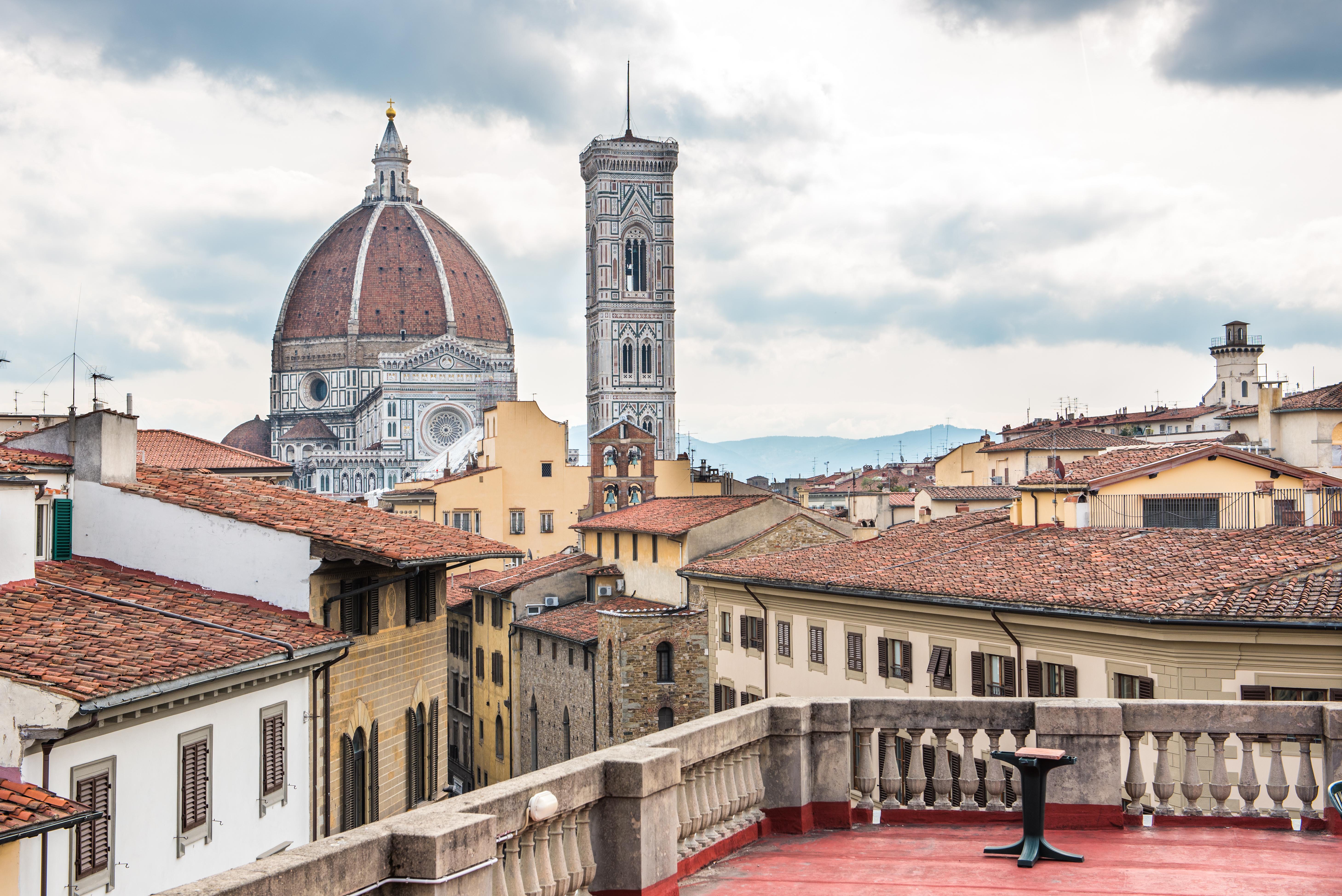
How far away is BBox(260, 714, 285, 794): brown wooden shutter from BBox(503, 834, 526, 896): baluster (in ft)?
37.3

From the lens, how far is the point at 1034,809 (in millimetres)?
8234

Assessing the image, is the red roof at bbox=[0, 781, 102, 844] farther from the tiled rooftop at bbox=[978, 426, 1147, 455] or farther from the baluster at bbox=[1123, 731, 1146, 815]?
the tiled rooftop at bbox=[978, 426, 1147, 455]

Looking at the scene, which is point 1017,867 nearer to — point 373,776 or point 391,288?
point 373,776

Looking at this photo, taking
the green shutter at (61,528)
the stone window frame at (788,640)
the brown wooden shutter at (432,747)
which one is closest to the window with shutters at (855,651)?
the stone window frame at (788,640)

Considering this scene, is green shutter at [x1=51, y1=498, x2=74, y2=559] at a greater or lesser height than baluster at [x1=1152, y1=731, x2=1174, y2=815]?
greater

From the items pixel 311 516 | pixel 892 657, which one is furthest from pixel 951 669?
pixel 311 516

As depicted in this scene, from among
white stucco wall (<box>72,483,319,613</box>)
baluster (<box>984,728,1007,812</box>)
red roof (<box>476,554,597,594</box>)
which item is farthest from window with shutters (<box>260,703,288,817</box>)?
red roof (<box>476,554,597,594</box>)

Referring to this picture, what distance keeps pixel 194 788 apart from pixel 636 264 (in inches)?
4801

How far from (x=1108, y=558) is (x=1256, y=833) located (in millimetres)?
15749

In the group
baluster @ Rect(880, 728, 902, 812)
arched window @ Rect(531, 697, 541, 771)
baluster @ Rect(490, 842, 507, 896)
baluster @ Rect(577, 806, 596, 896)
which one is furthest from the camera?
arched window @ Rect(531, 697, 541, 771)

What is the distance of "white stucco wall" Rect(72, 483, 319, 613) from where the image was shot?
1986cm

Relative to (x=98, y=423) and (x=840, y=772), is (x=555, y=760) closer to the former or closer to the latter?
(x=98, y=423)

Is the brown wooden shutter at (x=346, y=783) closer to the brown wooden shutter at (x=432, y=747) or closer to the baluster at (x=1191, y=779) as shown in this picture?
the brown wooden shutter at (x=432, y=747)

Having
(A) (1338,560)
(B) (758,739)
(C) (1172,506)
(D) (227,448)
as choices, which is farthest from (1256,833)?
(D) (227,448)
